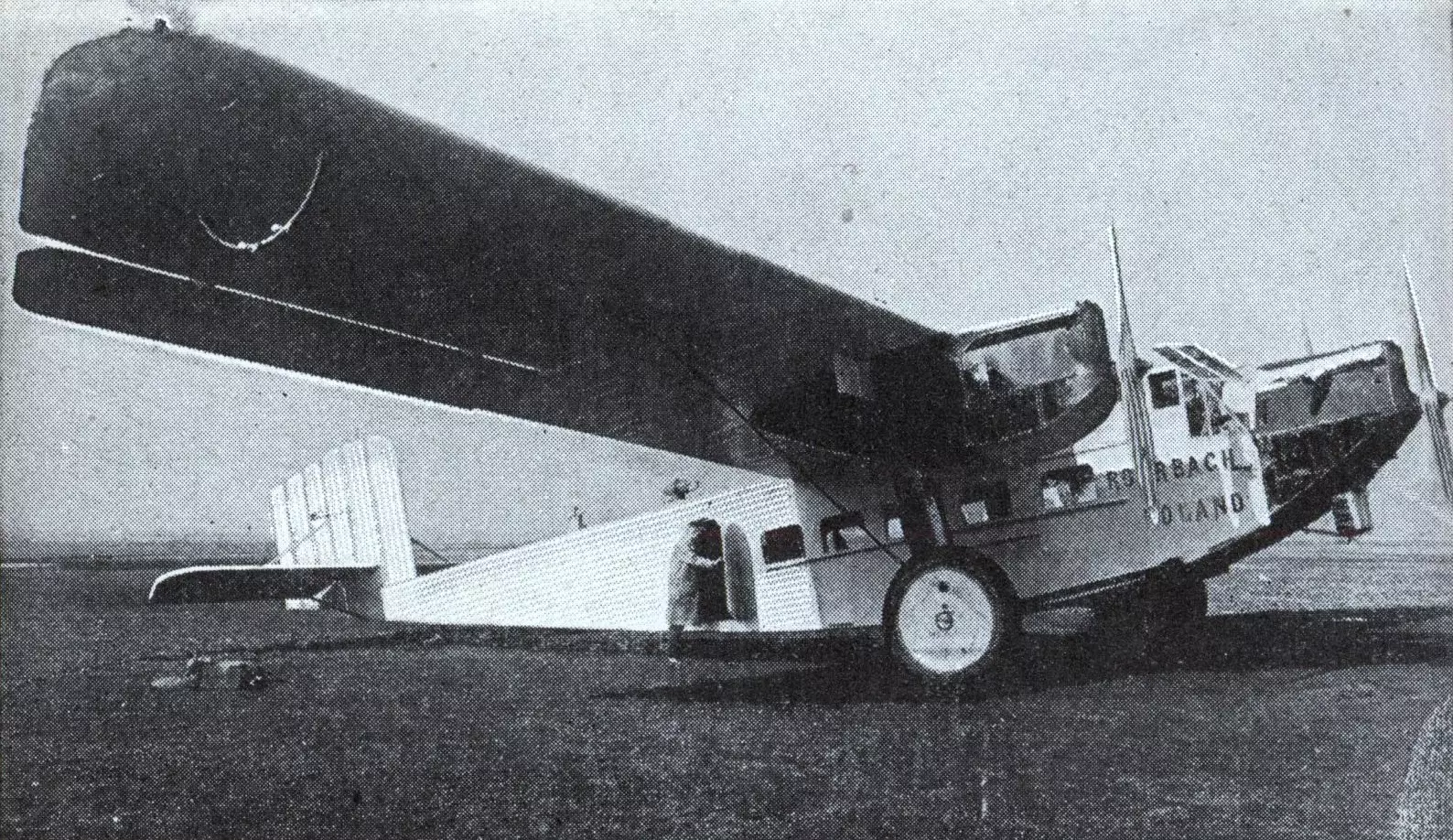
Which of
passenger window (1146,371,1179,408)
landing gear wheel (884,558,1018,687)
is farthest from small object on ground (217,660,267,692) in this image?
passenger window (1146,371,1179,408)

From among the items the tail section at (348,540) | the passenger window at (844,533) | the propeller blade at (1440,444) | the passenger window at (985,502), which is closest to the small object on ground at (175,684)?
the tail section at (348,540)

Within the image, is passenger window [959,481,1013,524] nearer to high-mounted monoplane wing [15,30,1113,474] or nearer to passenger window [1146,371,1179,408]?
high-mounted monoplane wing [15,30,1113,474]

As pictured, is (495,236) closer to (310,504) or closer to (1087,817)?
(1087,817)

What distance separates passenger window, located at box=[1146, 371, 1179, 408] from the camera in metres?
6.08

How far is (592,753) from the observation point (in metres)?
4.34

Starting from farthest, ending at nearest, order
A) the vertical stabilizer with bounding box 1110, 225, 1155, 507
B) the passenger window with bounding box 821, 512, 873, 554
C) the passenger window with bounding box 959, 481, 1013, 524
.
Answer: the passenger window with bounding box 821, 512, 873, 554
the passenger window with bounding box 959, 481, 1013, 524
the vertical stabilizer with bounding box 1110, 225, 1155, 507

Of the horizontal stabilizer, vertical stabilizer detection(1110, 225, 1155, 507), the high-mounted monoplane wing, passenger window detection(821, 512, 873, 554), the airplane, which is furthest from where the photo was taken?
the horizontal stabilizer

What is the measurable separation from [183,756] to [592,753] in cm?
183

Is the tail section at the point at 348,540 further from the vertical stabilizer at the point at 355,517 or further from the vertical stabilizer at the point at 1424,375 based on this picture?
the vertical stabilizer at the point at 1424,375

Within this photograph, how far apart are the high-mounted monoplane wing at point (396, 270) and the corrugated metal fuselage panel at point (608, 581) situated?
0.75 meters

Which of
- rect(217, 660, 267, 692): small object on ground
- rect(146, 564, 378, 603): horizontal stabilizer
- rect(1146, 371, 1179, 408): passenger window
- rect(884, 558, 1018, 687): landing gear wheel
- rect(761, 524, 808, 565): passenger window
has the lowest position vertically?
rect(884, 558, 1018, 687): landing gear wheel

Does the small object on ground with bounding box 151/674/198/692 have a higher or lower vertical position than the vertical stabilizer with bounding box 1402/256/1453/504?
lower

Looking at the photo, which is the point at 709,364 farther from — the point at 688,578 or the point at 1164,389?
the point at 1164,389

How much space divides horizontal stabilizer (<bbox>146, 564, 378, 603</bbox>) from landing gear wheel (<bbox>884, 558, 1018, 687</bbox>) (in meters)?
6.89
